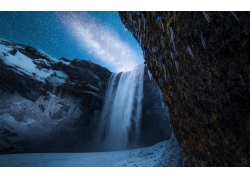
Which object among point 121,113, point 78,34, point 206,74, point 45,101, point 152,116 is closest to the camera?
point 206,74

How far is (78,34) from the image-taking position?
4594 millimetres

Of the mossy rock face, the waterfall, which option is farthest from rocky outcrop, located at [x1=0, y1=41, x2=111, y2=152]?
the mossy rock face

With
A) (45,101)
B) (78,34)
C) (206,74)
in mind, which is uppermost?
(78,34)

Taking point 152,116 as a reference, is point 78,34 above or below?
above

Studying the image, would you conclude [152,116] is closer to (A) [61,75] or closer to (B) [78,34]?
(A) [61,75]

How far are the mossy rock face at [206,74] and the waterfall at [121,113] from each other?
24.9 feet

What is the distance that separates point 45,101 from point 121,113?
15.3 feet

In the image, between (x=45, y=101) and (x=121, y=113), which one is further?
(x=121, y=113)

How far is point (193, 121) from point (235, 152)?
2.06 feet

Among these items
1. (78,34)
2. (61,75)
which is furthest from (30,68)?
(78,34)

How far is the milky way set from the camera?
12.0ft

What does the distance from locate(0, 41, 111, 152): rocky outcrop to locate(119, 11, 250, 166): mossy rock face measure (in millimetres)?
5900

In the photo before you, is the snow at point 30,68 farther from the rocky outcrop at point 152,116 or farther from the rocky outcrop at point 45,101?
the rocky outcrop at point 152,116

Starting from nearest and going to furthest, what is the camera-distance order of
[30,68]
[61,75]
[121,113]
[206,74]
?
[206,74]
[30,68]
[61,75]
[121,113]
